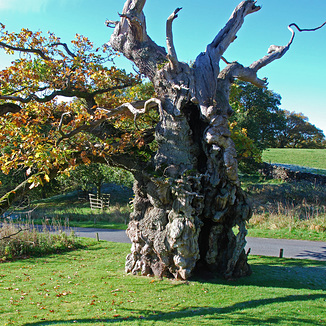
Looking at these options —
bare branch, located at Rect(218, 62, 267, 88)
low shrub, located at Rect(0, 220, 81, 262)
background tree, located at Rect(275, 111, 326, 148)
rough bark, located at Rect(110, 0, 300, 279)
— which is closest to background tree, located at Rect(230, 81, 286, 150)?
bare branch, located at Rect(218, 62, 267, 88)

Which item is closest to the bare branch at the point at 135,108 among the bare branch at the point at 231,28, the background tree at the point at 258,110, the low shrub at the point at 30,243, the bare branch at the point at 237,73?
the bare branch at the point at 237,73

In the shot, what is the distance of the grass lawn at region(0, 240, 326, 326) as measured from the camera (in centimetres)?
633

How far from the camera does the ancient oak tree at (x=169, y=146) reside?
8844 mm

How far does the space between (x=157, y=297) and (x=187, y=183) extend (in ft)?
9.82

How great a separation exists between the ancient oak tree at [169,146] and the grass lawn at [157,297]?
0.85 meters

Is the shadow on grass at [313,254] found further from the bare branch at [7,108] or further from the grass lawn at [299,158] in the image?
the grass lawn at [299,158]

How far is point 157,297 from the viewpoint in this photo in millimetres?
7629

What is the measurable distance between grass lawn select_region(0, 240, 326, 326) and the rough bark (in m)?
0.76

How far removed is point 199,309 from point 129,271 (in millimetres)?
3553

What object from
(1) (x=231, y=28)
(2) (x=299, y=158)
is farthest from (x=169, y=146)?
(2) (x=299, y=158)

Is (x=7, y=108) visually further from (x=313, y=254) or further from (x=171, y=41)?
(x=313, y=254)

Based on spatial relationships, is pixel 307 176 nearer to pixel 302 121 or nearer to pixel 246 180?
pixel 246 180

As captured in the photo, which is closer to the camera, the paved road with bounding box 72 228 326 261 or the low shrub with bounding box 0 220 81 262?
the paved road with bounding box 72 228 326 261

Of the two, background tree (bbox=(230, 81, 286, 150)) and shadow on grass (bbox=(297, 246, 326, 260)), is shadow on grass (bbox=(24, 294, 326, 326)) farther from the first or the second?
background tree (bbox=(230, 81, 286, 150))
